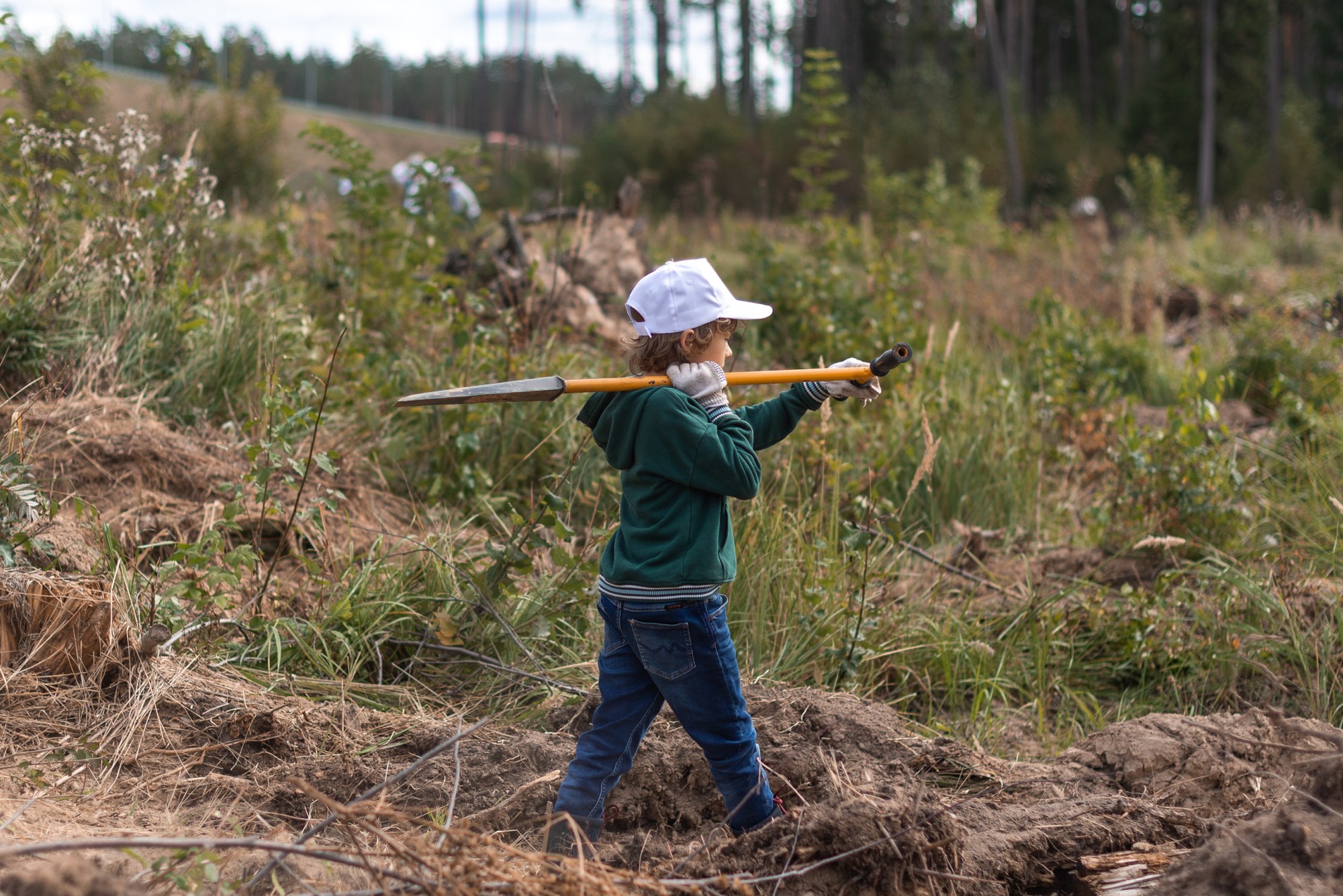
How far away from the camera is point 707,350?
2586 mm

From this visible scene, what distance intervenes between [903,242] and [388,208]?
452cm

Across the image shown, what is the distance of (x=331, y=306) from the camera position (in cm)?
584

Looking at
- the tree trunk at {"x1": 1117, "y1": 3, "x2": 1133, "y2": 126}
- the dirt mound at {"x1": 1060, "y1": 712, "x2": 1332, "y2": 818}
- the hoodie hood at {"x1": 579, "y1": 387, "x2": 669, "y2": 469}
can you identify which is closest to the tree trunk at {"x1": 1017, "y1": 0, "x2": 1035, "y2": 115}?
the tree trunk at {"x1": 1117, "y1": 3, "x2": 1133, "y2": 126}

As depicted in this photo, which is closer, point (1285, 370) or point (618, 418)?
point (618, 418)

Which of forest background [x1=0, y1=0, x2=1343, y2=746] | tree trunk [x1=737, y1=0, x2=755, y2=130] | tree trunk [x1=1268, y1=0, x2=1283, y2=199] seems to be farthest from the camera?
tree trunk [x1=737, y1=0, x2=755, y2=130]

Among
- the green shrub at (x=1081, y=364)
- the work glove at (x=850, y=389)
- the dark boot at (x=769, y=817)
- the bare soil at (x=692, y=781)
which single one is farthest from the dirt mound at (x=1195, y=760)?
the green shrub at (x=1081, y=364)

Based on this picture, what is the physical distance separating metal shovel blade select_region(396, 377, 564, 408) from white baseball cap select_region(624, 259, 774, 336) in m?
0.29

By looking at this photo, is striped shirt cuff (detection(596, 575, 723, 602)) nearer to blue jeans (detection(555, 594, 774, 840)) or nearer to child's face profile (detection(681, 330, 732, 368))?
blue jeans (detection(555, 594, 774, 840))

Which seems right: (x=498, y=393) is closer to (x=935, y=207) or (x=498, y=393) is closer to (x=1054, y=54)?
(x=935, y=207)

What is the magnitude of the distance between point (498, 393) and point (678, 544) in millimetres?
582

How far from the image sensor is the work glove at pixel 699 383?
248 cm

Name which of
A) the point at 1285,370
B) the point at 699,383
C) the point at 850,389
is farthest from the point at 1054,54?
the point at 699,383

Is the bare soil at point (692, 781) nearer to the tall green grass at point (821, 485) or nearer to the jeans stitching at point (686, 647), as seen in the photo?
the tall green grass at point (821, 485)

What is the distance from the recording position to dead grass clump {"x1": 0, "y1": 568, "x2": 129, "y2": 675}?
299 centimetres
